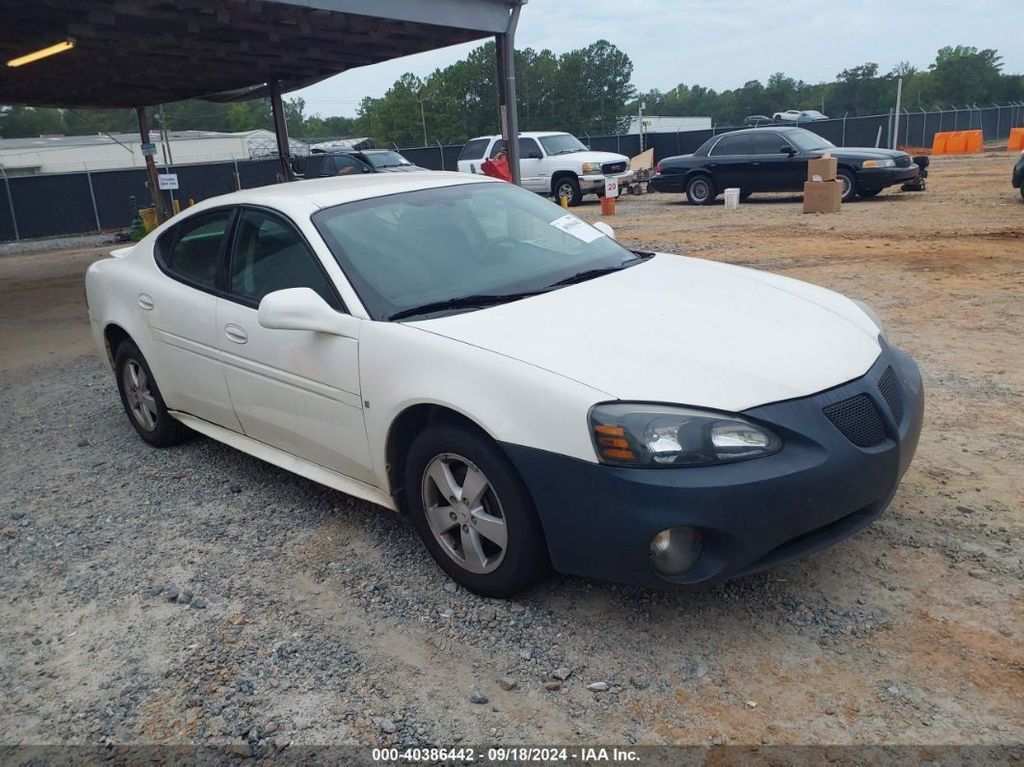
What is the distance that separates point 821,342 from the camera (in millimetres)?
3074

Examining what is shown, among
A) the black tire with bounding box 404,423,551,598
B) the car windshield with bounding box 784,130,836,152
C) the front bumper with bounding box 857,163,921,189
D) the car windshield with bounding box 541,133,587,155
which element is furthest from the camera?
the car windshield with bounding box 541,133,587,155

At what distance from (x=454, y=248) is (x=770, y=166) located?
50.3ft

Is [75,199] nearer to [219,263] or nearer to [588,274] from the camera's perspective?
[219,263]

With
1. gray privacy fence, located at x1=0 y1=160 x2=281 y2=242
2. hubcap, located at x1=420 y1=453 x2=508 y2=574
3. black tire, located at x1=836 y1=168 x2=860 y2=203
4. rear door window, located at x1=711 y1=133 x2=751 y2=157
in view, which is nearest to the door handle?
hubcap, located at x1=420 y1=453 x2=508 y2=574

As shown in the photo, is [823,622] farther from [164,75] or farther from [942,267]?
[164,75]

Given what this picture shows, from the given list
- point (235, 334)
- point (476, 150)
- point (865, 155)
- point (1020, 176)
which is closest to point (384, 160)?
point (476, 150)

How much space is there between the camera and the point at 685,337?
2998mm

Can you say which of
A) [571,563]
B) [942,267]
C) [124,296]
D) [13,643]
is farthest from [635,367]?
[942,267]

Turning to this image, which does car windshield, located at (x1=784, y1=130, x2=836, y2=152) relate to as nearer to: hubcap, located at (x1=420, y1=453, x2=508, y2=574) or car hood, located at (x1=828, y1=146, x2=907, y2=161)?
car hood, located at (x1=828, y1=146, x2=907, y2=161)

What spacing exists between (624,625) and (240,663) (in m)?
1.36

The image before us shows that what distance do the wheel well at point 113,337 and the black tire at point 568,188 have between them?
16.4 meters

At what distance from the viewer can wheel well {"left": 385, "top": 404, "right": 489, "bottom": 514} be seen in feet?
10.3

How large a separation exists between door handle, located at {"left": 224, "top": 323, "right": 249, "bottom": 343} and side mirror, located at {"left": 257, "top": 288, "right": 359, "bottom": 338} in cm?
58

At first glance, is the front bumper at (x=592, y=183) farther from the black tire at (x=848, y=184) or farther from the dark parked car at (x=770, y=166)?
the black tire at (x=848, y=184)
